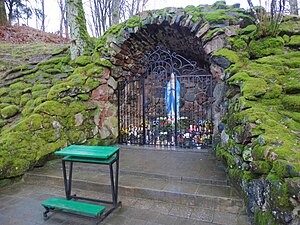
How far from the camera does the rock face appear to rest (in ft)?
6.67

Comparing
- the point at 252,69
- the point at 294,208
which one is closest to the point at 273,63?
the point at 252,69

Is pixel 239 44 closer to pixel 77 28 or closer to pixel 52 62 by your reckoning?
pixel 77 28

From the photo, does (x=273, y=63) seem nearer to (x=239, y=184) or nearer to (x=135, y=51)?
(x=239, y=184)

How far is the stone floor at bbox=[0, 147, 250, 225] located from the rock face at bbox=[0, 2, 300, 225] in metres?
0.24

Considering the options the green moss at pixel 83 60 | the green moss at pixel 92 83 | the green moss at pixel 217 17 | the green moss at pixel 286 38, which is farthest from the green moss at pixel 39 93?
the green moss at pixel 286 38

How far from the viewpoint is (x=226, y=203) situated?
250 cm

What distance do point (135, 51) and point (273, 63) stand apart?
10.5 feet

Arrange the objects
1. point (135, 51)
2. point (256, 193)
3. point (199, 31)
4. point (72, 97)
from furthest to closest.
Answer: point (135, 51) < point (72, 97) < point (199, 31) < point (256, 193)

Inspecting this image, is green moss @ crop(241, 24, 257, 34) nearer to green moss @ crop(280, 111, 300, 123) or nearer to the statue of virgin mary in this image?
the statue of virgin mary

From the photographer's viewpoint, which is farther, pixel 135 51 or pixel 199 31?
pixel 135 51

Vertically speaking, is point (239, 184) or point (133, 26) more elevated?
point (133, 26)

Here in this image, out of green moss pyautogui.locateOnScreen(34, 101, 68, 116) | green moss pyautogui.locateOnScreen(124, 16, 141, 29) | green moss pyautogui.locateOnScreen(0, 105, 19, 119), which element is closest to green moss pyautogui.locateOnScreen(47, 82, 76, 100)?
green moss pyautogui.locateOnScreen(34, 101, 68, 116)

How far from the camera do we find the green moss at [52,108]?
410 cm

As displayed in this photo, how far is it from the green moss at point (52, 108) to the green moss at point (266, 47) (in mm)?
3585
